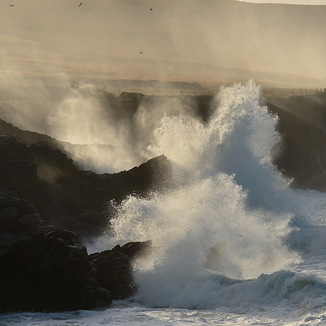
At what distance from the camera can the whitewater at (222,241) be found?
771 inches

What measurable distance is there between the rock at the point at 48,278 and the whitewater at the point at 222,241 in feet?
1.85

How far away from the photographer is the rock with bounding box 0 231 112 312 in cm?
2043

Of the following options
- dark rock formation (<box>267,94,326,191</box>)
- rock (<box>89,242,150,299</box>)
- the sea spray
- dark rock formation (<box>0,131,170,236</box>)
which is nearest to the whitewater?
the sea spray

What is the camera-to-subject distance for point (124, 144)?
62.1 m

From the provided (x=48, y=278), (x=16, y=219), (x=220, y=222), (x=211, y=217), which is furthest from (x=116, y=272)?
(x=220, y=222)

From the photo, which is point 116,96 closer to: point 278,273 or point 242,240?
point 242,240

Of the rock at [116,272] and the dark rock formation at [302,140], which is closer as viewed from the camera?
the rock at [116,272]

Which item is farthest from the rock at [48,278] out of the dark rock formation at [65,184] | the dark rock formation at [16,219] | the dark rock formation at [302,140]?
the dark rock formation at [302,140]

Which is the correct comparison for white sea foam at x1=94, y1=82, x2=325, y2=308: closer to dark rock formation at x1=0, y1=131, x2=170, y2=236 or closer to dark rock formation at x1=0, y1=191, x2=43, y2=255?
dark rock formation at x1=0, y1=131, x2=170, y2=236

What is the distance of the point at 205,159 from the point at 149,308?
2167 centimetres

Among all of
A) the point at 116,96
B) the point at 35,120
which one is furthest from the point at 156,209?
the point at 116,96

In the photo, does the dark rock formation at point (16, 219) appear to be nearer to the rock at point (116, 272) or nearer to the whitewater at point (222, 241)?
the rock at point (116, 272)

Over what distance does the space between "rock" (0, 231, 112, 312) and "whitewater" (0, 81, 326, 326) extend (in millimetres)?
564

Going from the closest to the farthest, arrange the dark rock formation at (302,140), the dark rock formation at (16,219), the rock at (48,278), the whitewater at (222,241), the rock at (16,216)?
the whitewater at (222,241) → the rock at (48,278) → the dark rock formation at (16,219) → the rock at (16,216) → the dark rock formation at (302,140)
